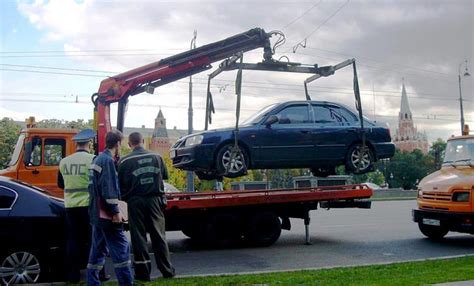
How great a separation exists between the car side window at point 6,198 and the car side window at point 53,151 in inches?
119

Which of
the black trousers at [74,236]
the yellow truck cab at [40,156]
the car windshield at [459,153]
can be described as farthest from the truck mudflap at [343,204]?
the black trousers at [74,236]

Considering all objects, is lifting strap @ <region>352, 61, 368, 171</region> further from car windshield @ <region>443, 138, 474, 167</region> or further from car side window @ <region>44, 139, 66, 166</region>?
car side window @ <region>44, 139, 66, 166</region>

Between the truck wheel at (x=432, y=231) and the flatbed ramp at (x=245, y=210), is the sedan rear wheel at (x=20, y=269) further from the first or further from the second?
the truck wheel at (x=432, y=231)

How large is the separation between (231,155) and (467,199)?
15.4ft

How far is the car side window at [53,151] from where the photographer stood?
996cm

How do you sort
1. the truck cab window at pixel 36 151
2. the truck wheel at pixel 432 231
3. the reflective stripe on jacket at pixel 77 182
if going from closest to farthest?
the reflective stripe on jacket at pixel 77 182
the truck cab window at pixel 36 151
the truck wheel at pixel 432 231

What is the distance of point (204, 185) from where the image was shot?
2027 cm

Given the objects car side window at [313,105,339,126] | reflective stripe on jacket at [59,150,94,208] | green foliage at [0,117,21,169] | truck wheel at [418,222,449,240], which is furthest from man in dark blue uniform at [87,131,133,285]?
green foliage at [0,117,21,169]

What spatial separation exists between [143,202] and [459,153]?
7849 mm

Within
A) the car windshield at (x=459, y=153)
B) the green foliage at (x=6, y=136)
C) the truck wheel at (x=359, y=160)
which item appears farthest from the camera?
the green foliage at (x=6, y=136)

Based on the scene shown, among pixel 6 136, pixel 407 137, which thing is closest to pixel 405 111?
pixel 407 137

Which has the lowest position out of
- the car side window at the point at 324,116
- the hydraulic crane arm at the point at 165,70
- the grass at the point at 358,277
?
the grass at the point at 358,277

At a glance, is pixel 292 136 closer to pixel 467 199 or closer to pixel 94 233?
pixel 467 199

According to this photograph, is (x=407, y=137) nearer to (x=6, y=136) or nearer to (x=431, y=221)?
(x=6, y=136)
